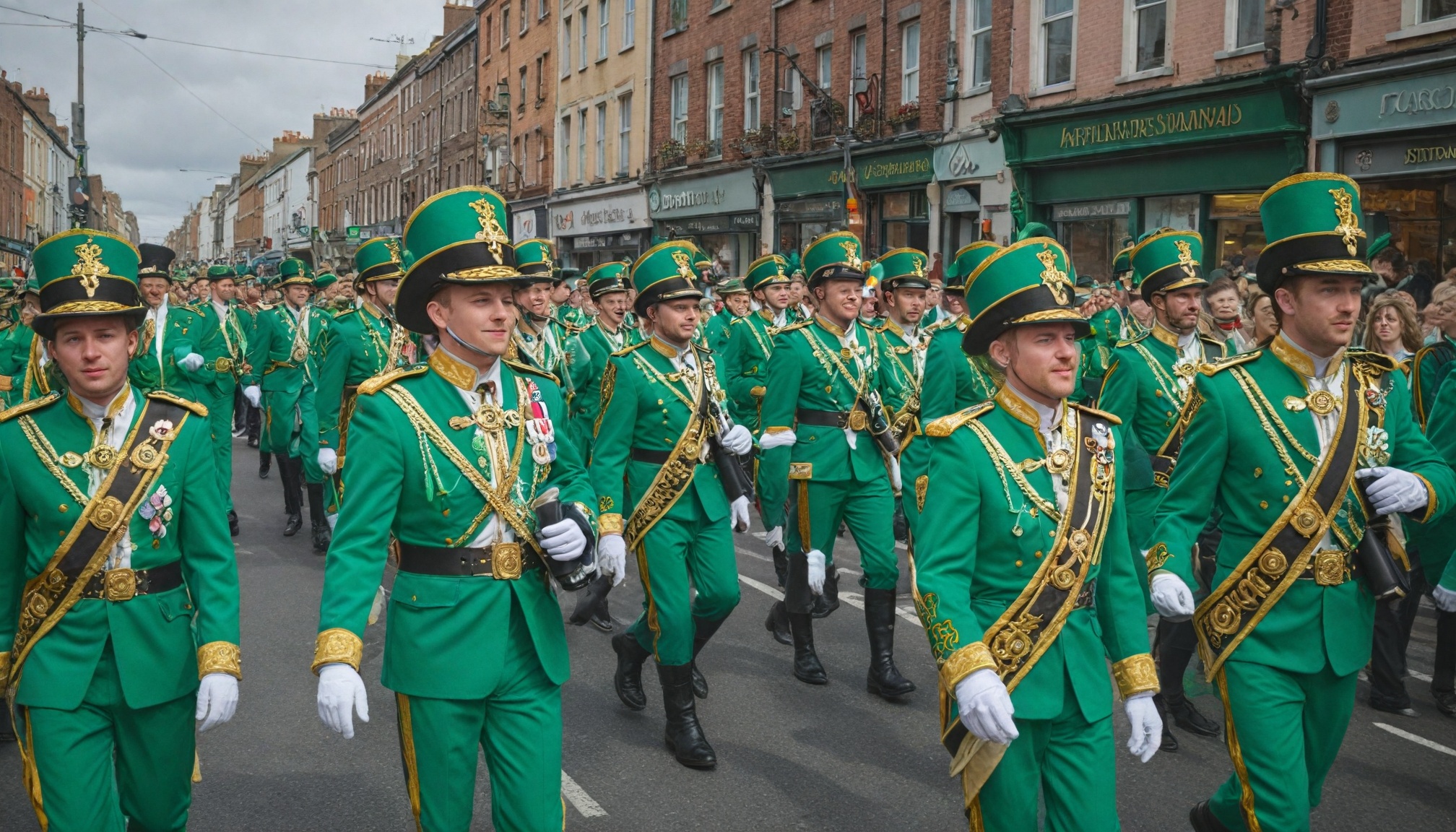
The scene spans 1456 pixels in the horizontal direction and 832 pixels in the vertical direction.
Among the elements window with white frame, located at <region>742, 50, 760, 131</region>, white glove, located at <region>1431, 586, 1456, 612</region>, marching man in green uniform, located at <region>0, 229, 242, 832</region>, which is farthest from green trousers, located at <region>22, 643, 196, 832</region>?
window with white frame, located at <region>742, 50, 760, 131</region>

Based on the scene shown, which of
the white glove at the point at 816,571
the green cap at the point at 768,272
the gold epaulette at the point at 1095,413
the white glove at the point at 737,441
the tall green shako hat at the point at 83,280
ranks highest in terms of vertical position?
the green cap at the point at 768,272

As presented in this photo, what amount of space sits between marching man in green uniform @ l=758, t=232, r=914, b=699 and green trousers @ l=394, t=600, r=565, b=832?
3.55m

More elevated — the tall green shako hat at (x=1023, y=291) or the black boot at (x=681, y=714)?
the tall green shako hat at (x=1023, y=291)

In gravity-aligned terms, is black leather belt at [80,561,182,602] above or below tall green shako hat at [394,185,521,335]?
below

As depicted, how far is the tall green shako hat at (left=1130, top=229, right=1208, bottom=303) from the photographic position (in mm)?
7234

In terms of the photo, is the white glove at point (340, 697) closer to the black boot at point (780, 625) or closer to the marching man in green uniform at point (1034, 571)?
the marching man in green uniform at point (1034, 571)

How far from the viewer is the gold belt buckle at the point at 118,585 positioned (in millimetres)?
3857

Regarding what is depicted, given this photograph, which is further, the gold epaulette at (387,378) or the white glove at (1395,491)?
the white glove at (1395,491)

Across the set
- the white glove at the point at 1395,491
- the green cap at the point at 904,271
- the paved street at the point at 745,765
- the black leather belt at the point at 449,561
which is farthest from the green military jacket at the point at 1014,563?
the green cap at the point at 904,271

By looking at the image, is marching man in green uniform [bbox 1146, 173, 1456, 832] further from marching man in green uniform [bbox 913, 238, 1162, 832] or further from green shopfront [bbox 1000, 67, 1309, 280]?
green shopfront [bbox 1000, 67, 1309, 280]

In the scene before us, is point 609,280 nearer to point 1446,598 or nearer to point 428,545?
point 1446,598

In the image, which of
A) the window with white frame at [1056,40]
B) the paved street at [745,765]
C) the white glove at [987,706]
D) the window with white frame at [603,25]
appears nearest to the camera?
the white glove at [987,706]

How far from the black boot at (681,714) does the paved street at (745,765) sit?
0.33 ft

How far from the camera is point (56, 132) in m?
76.1
